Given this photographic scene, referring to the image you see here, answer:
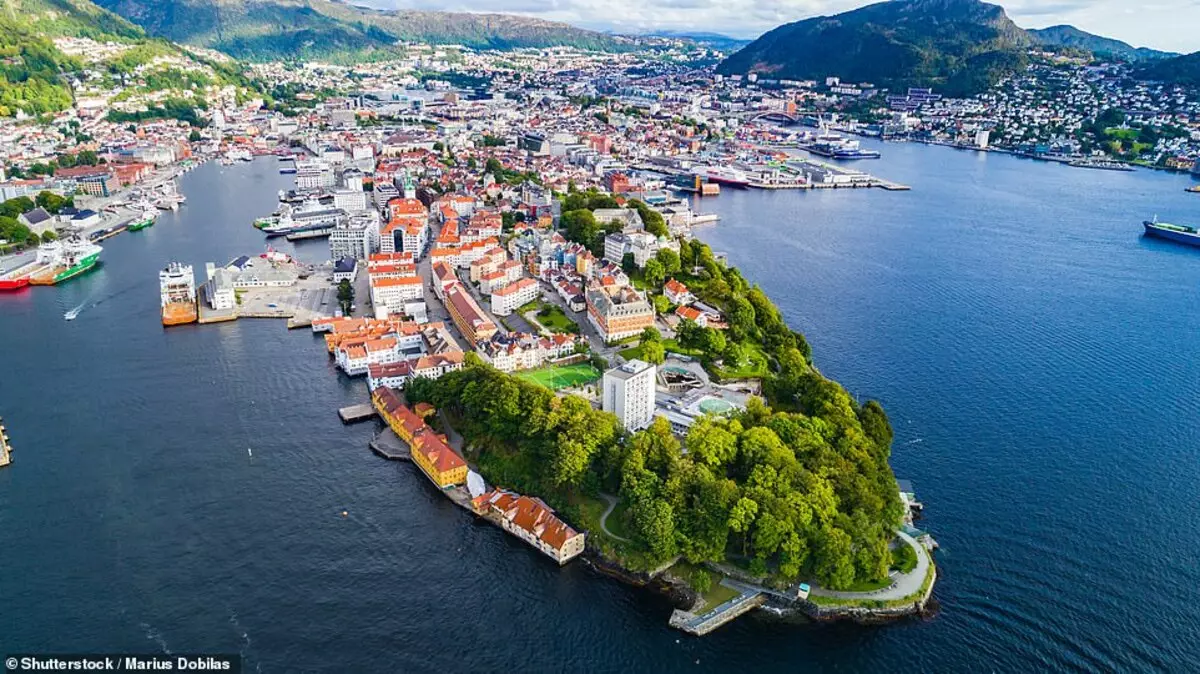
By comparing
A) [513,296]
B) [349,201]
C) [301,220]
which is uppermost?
[349,201]

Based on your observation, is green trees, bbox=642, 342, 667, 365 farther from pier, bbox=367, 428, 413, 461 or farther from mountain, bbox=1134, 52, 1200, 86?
mountain, bbox=1134, 52, 1200, 86

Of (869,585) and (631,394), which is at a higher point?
(631,394)

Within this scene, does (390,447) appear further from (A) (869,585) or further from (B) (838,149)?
(B) (838,149)

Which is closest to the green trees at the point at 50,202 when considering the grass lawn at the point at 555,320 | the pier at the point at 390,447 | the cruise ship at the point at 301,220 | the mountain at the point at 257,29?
the cruise ship at the point at 301,220

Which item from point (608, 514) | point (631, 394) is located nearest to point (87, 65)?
point (631, 394)

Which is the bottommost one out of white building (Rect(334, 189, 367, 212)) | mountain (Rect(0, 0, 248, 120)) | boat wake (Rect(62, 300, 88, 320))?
boat wake (Rect(62, 300, 88, 320))

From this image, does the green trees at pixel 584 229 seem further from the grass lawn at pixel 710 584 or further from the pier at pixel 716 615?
the pier at pixel 716 615

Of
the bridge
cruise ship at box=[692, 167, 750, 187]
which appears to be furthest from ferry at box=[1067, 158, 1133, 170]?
the bridge
